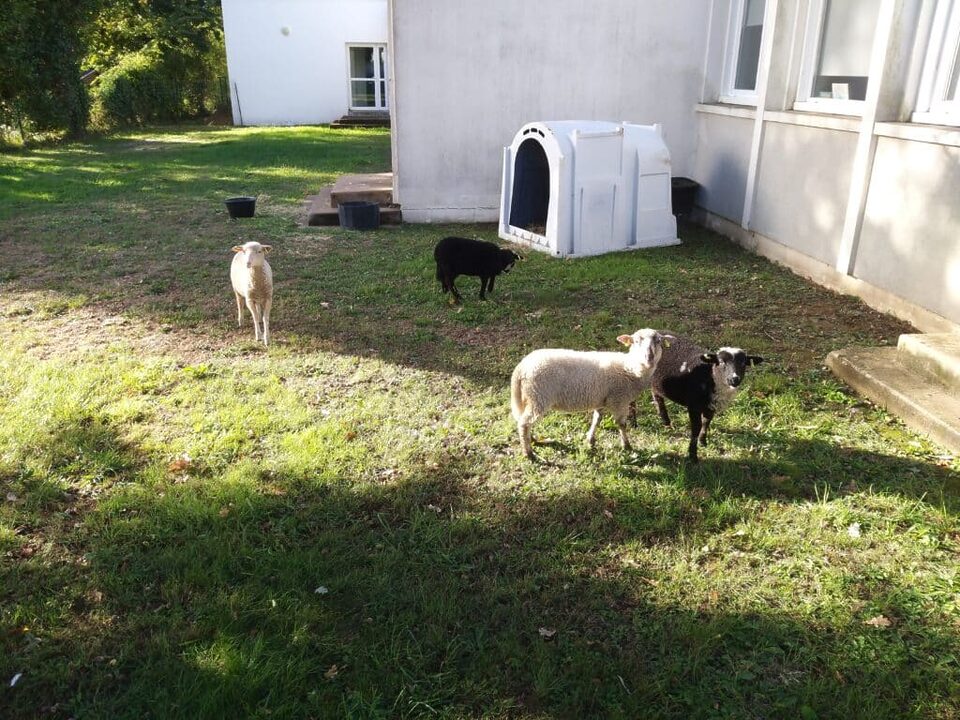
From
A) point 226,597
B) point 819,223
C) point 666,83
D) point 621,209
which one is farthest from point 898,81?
point 226,597

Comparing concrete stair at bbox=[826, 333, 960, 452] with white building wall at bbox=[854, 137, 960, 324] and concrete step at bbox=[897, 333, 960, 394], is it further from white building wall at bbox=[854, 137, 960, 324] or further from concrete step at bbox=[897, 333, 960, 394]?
white building wall at bbox=[854, 137, 960, 324]

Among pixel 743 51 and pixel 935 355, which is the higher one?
pixel 743 51

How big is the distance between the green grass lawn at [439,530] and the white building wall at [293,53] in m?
23.0

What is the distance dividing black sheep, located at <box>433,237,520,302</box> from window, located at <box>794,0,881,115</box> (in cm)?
434

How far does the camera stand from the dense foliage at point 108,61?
1975cm

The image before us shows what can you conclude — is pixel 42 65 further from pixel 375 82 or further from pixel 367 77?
pixel 375 82

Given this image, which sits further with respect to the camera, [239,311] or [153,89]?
[153,89]

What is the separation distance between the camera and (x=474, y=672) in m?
2.85

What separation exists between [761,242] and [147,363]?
25.3ft

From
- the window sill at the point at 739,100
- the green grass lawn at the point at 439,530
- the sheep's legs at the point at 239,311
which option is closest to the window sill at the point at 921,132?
the green grass lawn at the point at 439,530

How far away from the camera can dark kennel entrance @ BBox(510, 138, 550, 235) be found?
33.0 ft

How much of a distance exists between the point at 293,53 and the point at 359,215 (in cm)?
2027

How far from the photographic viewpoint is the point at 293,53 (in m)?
27.3

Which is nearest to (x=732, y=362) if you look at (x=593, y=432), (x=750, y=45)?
(x=593, y=432)
